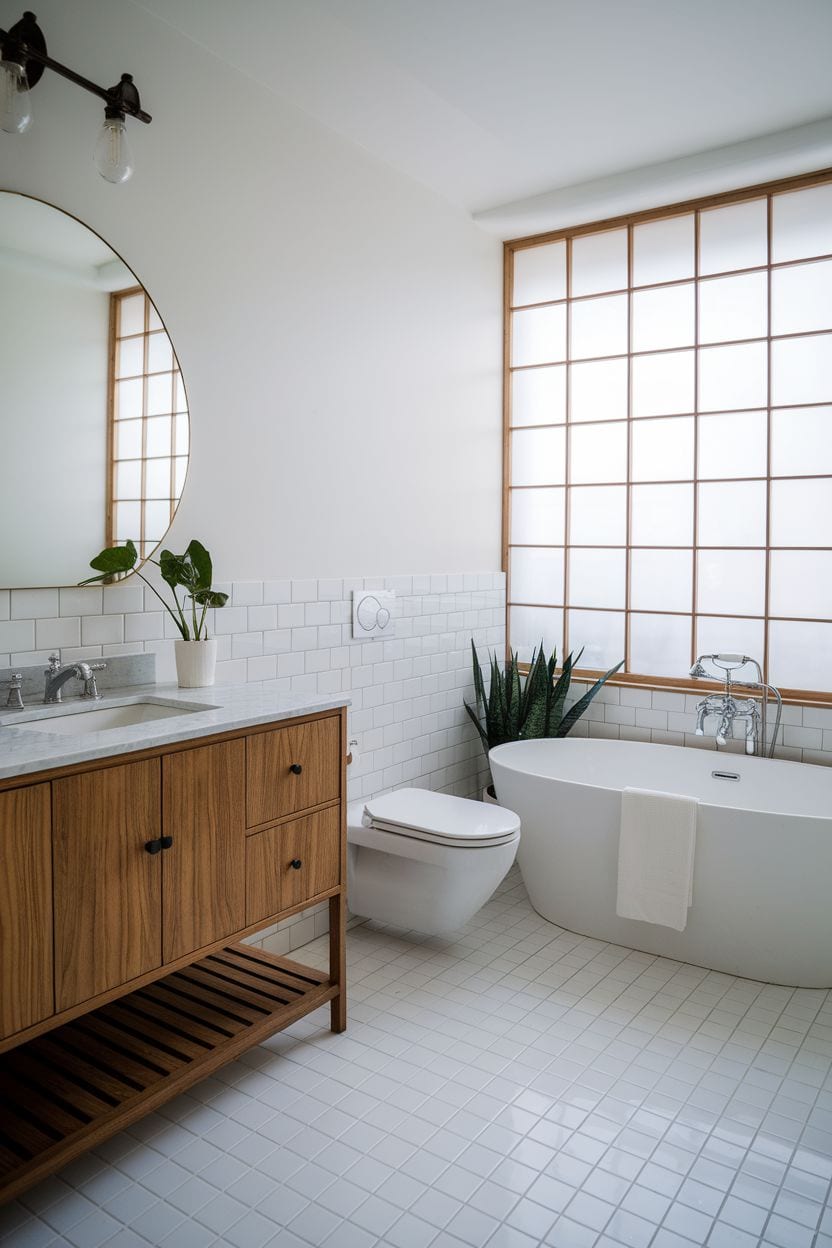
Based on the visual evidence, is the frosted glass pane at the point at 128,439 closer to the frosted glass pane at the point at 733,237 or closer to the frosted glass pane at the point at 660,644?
the frosted glass pane at the point at 660,644

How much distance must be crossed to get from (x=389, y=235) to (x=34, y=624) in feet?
7.07

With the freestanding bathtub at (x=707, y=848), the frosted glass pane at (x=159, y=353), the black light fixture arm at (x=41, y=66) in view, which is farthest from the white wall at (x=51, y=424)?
the freestanding bathtub at (x=707, y=848)

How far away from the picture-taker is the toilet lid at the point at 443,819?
111 inches

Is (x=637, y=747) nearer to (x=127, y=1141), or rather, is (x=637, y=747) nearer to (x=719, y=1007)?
(x=719, y=1007)

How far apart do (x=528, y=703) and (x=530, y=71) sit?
7.92 ft

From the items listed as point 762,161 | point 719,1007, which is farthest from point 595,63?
point 719,1007

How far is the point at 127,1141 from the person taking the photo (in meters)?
2.07

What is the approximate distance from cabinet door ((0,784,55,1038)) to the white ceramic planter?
32.5 inches

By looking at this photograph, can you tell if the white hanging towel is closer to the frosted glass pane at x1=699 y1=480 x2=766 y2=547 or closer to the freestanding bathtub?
the freestanding bathtub

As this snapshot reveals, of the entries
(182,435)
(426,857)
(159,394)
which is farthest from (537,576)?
(159,394)

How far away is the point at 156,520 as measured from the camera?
2.57 m

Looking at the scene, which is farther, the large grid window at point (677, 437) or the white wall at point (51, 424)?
the large grid window at point (677, 437)

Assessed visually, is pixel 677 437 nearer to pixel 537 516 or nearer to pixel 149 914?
pixel 537 516

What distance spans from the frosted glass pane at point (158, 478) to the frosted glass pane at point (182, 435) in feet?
0.21
